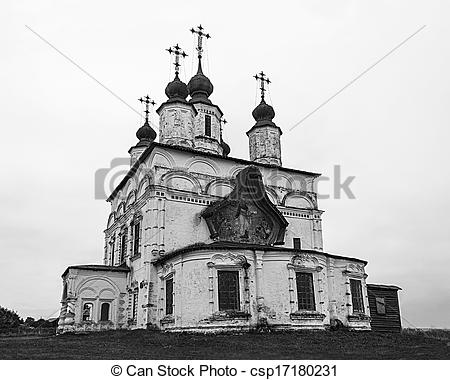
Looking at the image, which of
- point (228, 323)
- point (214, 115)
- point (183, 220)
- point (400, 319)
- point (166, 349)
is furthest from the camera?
point (214, 115)

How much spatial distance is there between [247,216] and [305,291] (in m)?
5.00

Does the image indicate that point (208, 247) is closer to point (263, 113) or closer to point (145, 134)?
point (263, 113)

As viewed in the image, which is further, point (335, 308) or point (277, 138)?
point (277, 138)

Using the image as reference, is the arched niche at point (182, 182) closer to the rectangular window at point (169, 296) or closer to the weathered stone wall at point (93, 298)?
the rectangular window at point (169, 296)

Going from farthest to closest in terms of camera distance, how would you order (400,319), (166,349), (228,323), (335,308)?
1. (400,319)
2. (335,308)
3. (228,323)
4. (166,349)

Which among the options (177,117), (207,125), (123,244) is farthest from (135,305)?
(207,125)

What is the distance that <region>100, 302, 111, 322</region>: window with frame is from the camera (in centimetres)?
2292

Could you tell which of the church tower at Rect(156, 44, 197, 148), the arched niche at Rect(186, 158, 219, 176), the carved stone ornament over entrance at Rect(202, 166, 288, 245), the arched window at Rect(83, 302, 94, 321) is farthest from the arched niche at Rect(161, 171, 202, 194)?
the arched window at Rect(83, 302, 94, 321)

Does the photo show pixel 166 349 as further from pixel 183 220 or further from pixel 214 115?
pixel 214 115

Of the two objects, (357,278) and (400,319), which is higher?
(357,278)

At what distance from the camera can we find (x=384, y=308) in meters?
24.6

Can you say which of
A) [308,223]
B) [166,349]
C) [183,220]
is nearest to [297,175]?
[308,223]

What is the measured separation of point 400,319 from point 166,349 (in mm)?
A: 16398

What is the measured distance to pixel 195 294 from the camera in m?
18.2
